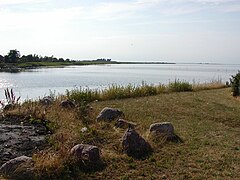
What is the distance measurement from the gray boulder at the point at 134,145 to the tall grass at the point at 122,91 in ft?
20.9

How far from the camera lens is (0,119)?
8.63m

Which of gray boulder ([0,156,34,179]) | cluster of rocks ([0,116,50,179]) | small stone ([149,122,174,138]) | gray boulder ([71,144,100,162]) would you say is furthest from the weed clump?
gray boulder ([0,156,34,179])

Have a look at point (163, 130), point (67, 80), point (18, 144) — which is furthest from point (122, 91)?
point (67, 80)

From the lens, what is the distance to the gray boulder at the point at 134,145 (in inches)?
238

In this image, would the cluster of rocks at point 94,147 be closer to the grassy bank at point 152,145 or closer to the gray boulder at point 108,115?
the gray boulder at point 108,115

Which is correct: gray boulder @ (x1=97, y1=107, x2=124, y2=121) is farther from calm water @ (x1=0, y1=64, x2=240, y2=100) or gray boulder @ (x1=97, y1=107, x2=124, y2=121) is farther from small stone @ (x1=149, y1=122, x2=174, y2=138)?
calm water @ (x1=0, y1=64, x2=240, y2=100)

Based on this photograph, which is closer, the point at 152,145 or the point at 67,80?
the point at 152,145

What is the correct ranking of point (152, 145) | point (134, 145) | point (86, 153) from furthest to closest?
point (152, 145)
point (134, 145)
point (86, 153)

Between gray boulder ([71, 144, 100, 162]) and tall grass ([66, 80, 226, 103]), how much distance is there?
6.85 meters

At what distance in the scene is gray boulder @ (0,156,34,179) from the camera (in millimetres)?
4949

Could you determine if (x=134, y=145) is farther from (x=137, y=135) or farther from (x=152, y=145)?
(x=152, y=145)

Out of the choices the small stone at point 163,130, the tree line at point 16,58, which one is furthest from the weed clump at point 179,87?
the tree line at point 16,58

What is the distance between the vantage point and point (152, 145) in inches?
255

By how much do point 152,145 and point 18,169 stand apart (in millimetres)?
2440
